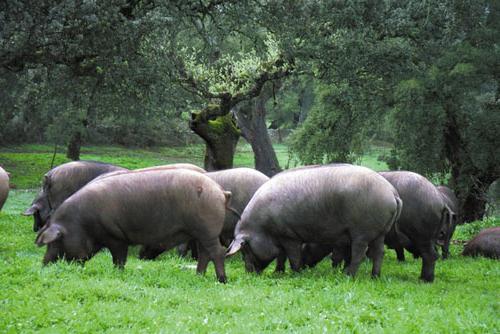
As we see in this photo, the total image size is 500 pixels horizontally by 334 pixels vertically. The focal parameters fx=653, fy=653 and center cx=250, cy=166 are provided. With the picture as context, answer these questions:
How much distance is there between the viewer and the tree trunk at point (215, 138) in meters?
20.1

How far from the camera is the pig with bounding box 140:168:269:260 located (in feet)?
42.5

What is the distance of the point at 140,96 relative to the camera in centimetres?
1784

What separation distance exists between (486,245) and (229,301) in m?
8.09

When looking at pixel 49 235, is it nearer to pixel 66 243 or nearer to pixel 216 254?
pixel 66 243

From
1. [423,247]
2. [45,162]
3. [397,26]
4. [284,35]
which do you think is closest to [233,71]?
[284,35]

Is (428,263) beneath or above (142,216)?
beneath

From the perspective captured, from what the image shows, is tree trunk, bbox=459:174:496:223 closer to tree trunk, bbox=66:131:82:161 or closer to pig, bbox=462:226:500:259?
pig, bbox=462:226:500:259

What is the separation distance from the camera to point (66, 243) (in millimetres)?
10500

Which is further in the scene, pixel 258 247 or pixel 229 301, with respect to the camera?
pixel 258 247

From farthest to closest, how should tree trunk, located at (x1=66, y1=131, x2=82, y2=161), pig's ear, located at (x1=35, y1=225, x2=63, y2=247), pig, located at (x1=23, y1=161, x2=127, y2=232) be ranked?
tree trunk, located at (x1=66, y1=131, x2=82, y2=161), pig, located at (x1=23, y1=161, x2=127, y2=232), pig's ear, located at (x1=35, y1=225, x2=63, y2=247)

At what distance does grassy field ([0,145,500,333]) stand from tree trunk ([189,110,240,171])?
8.30 metres

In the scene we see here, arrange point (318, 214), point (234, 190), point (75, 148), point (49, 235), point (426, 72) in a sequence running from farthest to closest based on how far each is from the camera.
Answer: point (75, 148)
point (426, 72)
point (234, 190)
point (318, 214)
point (49, 235)

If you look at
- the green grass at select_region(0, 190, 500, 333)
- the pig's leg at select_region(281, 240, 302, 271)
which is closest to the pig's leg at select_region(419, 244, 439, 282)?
the green grass at select_region(0, 190, 500, 333)

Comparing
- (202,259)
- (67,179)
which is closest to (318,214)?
(202,259)
